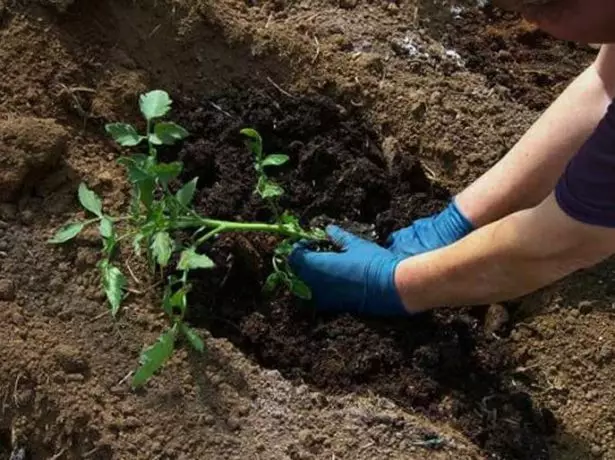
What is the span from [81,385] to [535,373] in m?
1.01

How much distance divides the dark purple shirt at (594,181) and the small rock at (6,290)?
114cm

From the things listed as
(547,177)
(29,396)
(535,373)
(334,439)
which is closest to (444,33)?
(547,177)

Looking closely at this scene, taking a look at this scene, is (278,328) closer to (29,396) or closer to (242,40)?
(29,396)

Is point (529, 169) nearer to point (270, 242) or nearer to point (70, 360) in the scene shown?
point (270, 242)

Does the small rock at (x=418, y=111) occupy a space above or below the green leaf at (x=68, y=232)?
above

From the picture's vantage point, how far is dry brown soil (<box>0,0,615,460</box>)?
86.4 inches

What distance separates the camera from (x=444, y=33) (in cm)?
294

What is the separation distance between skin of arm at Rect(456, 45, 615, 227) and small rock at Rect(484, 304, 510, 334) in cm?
20

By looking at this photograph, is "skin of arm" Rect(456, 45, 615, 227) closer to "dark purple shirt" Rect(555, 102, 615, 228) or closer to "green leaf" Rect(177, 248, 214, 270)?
"dark purple shirt" Rect(555, 102, 615, 228)

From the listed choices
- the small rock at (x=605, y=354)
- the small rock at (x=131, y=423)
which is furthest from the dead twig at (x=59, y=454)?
the small rock at (x=605, y=354)

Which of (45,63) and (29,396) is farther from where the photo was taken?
(45,63)

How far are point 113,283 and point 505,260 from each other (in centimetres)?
79

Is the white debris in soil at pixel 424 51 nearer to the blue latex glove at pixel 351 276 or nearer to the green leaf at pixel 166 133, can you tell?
the blue latex glove at pixel 351 276

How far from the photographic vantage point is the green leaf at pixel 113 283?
2121 millimetres
